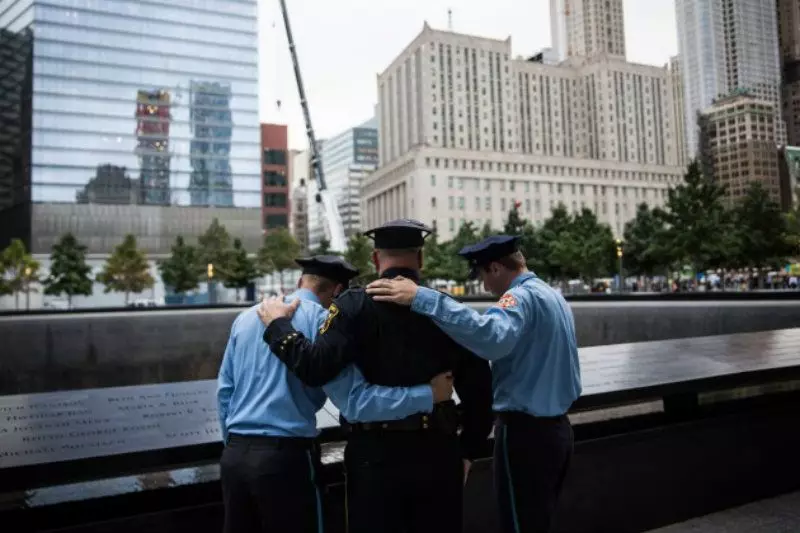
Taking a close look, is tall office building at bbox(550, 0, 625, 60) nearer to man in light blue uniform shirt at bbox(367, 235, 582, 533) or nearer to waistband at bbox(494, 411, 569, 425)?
man in light blue uniform shirt at bbox(367, 235, 582, 533)

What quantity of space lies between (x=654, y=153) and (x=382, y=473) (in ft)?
524

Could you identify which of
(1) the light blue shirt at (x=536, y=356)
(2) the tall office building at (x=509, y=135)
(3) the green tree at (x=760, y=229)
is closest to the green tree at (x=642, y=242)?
(3) the green tree at (x=760, y=229)

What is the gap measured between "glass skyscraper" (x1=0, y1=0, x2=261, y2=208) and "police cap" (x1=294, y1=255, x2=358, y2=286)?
258ft

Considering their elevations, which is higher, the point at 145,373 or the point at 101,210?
the point at 101,210

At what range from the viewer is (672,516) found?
14.9ft

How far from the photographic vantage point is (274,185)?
334 feet

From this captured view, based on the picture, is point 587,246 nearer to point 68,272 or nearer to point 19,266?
point 68,272

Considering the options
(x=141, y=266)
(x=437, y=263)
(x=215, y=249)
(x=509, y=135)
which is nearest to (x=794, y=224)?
(x=437, y=263)

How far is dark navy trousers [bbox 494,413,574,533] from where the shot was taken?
2938 millimetres

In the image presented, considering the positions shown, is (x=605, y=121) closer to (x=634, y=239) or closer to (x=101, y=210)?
(x=634, y=239)

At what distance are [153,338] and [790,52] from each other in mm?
19875

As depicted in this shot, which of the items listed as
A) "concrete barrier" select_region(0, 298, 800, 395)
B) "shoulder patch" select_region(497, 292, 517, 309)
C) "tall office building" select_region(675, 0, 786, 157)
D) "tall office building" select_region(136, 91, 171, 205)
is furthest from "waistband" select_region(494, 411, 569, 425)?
"tall office building" select_region(136, 91, 171, 205)

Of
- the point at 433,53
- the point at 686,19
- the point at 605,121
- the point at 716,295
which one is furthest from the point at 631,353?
the point at 605,121

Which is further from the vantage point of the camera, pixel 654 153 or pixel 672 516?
pixel 654 153
